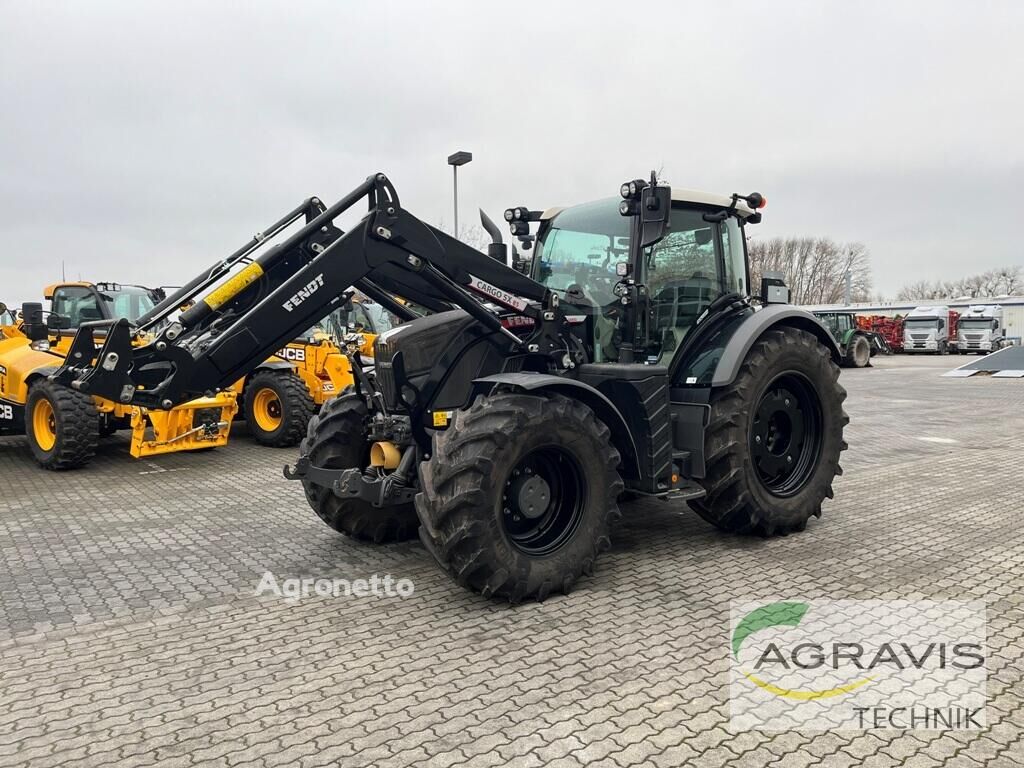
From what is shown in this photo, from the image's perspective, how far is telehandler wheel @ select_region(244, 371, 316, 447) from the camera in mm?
9953

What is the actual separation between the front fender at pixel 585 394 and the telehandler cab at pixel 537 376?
0.01 m

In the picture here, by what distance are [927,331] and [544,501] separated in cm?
3928

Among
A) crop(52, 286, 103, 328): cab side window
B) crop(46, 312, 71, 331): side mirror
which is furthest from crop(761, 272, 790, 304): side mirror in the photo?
crop(52, 286, 103, 328): cab side window

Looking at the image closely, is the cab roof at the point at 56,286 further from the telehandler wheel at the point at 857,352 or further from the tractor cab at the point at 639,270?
the telehandler wheel at the point at 857,352

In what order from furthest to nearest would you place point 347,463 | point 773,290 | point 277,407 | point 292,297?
point 277,407
point 773,290
point 347,463
point 292,297

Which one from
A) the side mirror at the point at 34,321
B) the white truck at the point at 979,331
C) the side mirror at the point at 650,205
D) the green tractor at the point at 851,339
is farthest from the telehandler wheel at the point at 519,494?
the white truck at the point at 979,331

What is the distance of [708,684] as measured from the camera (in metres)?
3.32

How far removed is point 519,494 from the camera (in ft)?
14.2

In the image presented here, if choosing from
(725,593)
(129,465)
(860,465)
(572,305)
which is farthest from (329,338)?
(725,593)

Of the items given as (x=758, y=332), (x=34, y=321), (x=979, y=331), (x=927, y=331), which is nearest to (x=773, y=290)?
(x=758, y=332)

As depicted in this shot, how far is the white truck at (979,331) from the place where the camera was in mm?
36750

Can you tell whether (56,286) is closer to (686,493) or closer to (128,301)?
(128,301)

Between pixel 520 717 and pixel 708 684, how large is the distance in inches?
34.6

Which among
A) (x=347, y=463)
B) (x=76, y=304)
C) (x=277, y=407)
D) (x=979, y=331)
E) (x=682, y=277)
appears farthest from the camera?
(x=979, y=331)
